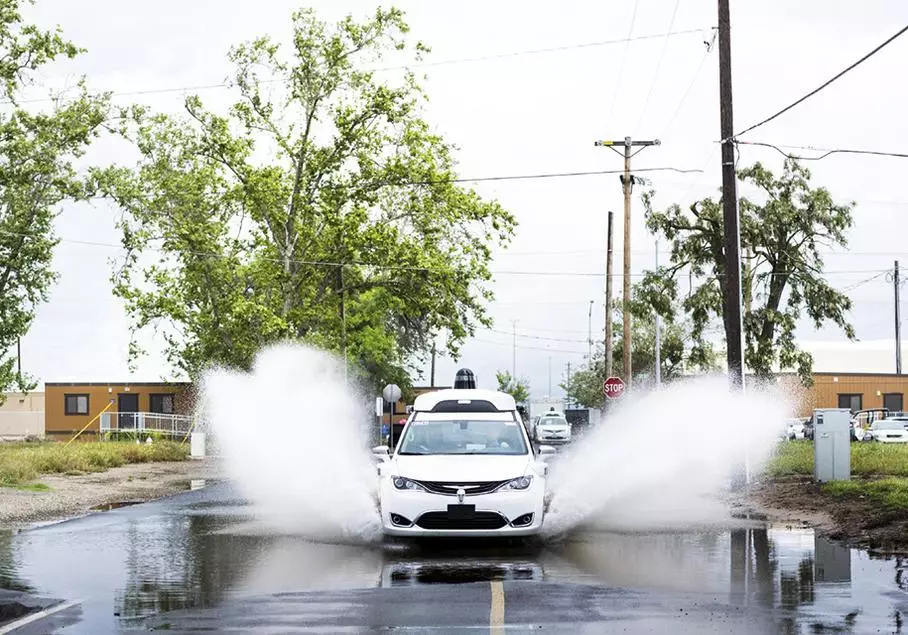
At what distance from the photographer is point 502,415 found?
17484mm

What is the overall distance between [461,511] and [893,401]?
76566mm

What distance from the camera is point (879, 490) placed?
20.4 m

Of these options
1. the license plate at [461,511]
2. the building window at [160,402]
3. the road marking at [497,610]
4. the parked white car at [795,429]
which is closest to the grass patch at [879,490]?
the license plate at [461,511]

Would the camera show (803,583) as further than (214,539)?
No

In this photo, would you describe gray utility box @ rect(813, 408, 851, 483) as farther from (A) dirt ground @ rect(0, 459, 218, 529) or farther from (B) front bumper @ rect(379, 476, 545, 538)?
(A) dirt ground @ rect(0, 459, 218, 529)

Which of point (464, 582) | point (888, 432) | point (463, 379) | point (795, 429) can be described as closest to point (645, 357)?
point (795, 429)

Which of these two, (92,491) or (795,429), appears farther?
(795,429)

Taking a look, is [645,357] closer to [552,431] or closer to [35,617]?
[552,431]

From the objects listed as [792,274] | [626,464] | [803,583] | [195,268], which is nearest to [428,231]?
[195,268]

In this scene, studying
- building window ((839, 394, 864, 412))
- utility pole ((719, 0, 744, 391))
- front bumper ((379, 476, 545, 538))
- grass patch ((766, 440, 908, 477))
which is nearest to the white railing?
grass patch ((766, 440, 908, 477))

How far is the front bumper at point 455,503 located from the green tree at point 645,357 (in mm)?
32425

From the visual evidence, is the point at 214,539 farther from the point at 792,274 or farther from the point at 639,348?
the point at 639,348

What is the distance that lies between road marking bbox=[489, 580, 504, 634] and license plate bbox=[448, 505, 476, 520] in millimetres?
2381

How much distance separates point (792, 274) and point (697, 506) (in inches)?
1049
